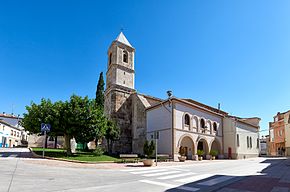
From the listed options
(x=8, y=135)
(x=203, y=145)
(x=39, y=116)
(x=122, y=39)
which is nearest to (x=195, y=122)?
(x=203, y=145)

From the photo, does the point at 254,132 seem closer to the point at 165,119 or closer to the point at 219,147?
the point at 219,147

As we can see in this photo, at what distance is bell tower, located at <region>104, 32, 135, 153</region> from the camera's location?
32.6 metres

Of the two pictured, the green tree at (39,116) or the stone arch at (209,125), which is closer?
the green tree at (39,116)

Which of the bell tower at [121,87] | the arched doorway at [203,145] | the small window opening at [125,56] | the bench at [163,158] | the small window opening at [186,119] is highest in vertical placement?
the small window opening at [125,56]

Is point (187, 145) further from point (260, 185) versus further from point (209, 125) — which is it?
point (260, 185)

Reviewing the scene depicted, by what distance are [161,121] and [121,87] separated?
946cm

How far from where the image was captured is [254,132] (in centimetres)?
4222

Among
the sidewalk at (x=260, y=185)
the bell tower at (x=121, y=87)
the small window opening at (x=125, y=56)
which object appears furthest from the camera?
the small window opening at (x=125, y=56)

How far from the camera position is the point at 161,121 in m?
27.9

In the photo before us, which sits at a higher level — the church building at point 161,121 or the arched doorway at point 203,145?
the church building at point 161,121

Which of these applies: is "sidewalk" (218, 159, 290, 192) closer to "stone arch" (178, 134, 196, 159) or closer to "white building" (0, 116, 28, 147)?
"stone arch" (178, 134, 196, 159)

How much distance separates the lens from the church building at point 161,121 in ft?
88.7

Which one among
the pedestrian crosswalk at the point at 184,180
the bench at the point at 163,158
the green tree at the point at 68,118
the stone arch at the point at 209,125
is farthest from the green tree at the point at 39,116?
the stone arch at the point at 209,125

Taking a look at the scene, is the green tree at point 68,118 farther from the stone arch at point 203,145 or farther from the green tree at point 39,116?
the stone arch at point 203,145
